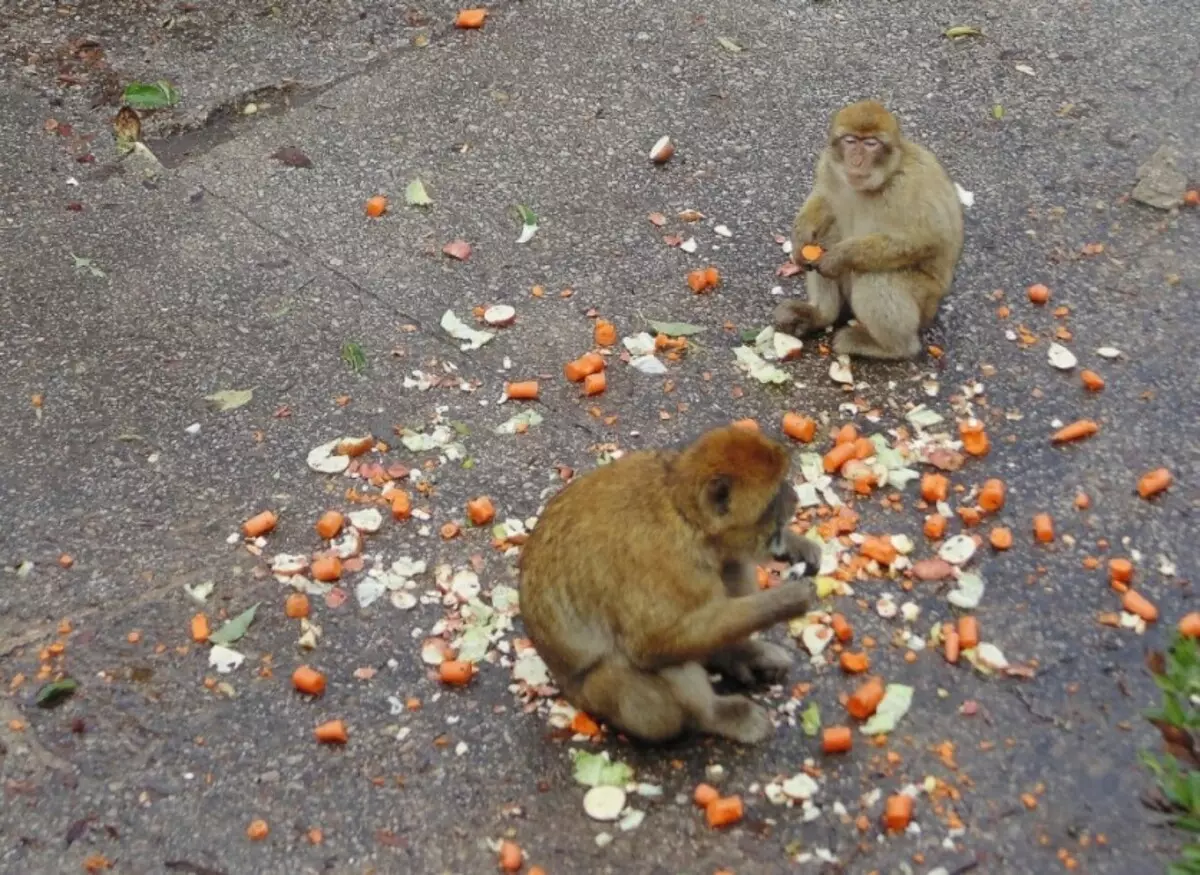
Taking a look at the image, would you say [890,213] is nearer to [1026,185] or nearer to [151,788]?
[1026,185]

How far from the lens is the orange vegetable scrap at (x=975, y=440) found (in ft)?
17.1

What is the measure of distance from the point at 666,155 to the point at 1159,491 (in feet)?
9.50

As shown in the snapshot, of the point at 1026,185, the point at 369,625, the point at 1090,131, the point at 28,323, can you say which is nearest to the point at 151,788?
the point at 369,625

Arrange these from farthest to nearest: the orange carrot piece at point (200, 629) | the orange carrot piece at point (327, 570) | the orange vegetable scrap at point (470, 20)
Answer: the orange vegetable scrap at point (470, 20) < the orange carrot piece at point (327, 570) < the orange carrot piece at point (200, 629)

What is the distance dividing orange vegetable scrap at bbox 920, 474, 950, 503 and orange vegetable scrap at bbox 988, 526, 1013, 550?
9.4 inches

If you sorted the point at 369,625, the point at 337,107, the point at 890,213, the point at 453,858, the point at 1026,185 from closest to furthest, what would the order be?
the point at 453,858 → the point at 369,625 → the point at 890,213 → the point at 1026,185 → the point at 337,107

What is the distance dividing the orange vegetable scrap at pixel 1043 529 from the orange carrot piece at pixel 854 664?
0.87 m

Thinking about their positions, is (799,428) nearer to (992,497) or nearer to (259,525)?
(992,497)

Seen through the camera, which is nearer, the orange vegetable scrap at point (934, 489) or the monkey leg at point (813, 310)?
the orange vegetable scrap at point (934, 489)

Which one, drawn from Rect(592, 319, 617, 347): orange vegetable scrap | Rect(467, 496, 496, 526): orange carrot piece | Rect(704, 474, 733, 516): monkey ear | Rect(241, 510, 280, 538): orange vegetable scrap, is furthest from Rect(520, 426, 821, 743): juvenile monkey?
Rect(592, 319, 617, 347): orange vegetable scrap

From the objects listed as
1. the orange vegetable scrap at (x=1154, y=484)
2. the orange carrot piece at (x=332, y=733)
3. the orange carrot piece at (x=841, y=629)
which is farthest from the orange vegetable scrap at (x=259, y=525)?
the orange vegetable scrap at (x=1154, y=484)

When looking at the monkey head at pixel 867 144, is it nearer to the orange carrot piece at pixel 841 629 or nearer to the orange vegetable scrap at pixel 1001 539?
the orange vegetable scrap at pixel 1001 539

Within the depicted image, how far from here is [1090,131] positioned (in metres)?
6.86

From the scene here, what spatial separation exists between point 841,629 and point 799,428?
3.33 ft
